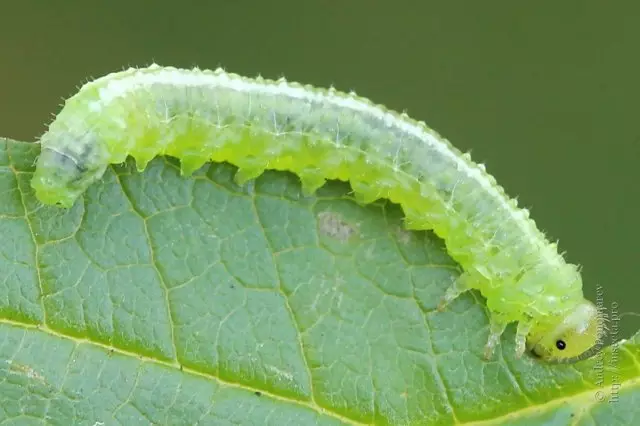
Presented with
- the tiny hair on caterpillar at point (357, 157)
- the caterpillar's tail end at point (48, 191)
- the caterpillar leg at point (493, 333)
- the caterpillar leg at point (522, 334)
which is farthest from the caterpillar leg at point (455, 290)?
the caterpillar's tail end at point (48, 191)

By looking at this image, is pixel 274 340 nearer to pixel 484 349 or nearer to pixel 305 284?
pixel 305 284

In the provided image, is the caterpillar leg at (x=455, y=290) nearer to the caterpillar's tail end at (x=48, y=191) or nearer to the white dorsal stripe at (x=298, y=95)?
the white dorsal stripe at (x=298, y=95)

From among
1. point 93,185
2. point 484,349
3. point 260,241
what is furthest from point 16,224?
point 484,349

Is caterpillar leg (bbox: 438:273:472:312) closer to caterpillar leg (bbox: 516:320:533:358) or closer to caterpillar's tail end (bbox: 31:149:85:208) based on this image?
caterpillar leg (bbox: 516:320:533:358)

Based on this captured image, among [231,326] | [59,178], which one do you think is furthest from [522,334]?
[59,178]

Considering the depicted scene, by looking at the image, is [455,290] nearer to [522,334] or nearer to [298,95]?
[522,334]

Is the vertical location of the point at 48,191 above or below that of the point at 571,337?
A: below

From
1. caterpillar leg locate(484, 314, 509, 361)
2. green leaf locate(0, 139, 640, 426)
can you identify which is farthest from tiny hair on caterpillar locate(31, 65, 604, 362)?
green leaf locate(0, 139, 640, 426)
